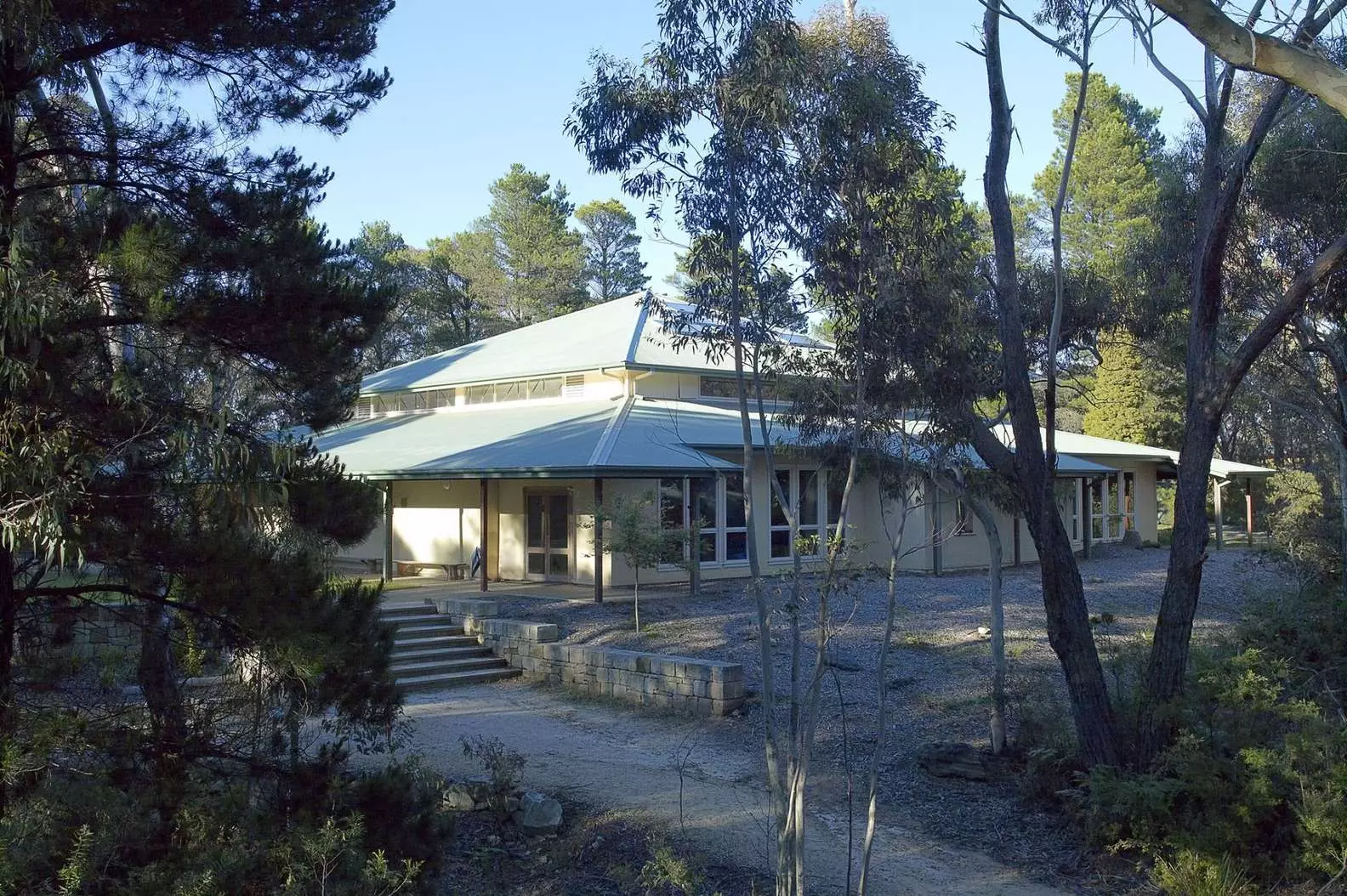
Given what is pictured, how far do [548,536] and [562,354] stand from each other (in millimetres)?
5223

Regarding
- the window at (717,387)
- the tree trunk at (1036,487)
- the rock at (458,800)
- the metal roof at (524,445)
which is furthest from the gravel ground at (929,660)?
the window at (717,387)

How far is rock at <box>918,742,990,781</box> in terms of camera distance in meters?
9.08

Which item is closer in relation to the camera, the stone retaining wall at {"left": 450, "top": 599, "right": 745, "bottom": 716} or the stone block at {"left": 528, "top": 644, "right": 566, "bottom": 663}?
the stone retaining wall at {"left": 450, "top": 599, "right": 745, "bottom": 716}

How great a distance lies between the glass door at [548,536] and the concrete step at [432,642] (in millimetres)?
5538

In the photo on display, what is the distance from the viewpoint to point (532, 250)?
1882 inches

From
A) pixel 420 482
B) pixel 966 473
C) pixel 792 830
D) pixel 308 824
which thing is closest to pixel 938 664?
pixel 966 473

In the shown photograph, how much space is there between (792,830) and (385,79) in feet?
17.7

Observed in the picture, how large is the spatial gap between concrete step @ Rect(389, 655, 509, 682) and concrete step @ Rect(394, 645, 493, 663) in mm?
28

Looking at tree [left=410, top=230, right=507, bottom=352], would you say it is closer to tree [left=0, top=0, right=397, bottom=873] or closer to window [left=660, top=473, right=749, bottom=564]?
window [left=660, top=473, right=749, bottom=564]

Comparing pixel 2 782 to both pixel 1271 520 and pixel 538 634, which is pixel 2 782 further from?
pixel 1271 520

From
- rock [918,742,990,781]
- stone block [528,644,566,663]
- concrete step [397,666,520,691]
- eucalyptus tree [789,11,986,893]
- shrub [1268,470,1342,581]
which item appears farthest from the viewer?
shrub [1268,470,1342,581]

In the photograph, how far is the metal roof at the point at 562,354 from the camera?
22672 mm

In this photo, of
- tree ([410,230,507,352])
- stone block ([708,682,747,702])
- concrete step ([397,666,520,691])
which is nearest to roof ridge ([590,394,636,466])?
concrete step ([397,666,520,691])

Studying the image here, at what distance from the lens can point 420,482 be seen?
23.2 metres
